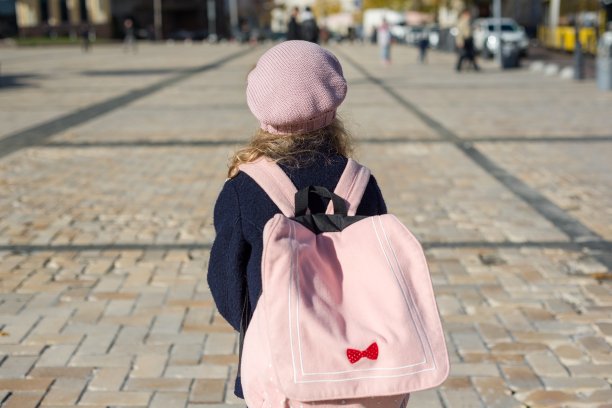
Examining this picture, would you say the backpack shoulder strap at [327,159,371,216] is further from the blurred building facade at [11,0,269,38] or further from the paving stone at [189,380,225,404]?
the blurred building facade at [11,0,269,38]

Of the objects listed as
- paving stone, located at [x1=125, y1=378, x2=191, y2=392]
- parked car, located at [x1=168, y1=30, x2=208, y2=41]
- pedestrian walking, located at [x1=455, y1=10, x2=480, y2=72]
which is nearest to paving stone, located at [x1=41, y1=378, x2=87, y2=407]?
paving stone, located at [x1=125, y1=378, x2=191, y2=392]

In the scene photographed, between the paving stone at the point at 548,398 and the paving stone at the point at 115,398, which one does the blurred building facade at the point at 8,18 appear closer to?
the paving stone at the point at 115,398

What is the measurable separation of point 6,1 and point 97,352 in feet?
274

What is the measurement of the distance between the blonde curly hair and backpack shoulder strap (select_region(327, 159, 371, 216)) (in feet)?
0.24

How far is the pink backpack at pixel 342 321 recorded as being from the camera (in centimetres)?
180

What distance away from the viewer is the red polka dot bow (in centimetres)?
180

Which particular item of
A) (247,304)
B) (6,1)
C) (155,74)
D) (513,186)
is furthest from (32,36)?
(247,304)

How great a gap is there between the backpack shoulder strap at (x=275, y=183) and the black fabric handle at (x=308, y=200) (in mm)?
33

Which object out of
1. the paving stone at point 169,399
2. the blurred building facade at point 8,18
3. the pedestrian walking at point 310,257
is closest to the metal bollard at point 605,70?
the paving stone at point 169,399

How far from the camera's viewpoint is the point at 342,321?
6.01 ft

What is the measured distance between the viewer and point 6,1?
8081cm

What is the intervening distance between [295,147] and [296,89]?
16 centimetres

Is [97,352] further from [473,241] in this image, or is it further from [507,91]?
[507,91]

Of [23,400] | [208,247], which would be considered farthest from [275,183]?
[208,247]
